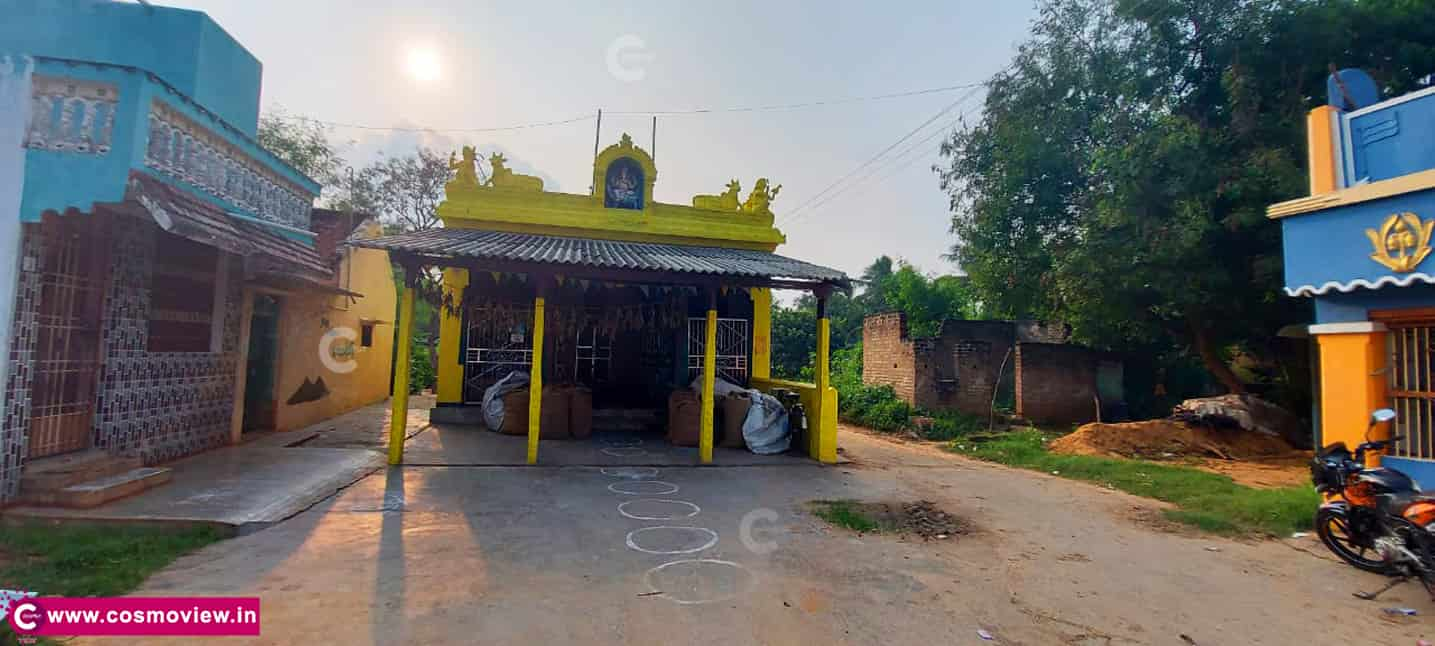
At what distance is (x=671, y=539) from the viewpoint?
471 cm

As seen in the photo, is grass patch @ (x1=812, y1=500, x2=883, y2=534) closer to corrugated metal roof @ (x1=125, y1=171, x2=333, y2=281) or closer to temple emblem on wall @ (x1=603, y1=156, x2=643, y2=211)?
corrugated metal roof @ (x1=125, y1=171, x2=333, y2=281)

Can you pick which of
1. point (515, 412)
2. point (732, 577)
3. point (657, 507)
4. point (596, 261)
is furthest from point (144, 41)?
point (732, 577)

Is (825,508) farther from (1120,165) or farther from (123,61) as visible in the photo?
(123,61)

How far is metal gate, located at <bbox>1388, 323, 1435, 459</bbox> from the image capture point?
536cm

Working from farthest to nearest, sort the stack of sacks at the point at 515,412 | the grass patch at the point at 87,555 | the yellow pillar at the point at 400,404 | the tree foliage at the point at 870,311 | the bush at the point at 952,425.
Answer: the tree foliage at the point at 870,311 < the bush at the point at 952,425 < the stack of sacks at the point at 515,412 < the yellow pillar at the point at 400,404 < the grass patch at the point at 87,555

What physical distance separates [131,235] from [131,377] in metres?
1.39

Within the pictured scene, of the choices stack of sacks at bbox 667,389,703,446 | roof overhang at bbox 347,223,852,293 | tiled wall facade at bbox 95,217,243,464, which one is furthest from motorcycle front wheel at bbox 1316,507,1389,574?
tiled wall facade at bbox 95,217,243,464

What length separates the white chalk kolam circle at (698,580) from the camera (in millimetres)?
3591

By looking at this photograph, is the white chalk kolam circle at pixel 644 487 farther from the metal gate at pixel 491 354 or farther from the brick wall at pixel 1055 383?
the brick wall at pixel 1055 383

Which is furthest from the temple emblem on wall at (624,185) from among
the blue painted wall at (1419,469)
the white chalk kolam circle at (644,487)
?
the blue painted wall at (1419,469)

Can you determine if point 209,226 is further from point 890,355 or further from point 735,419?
point 890,355

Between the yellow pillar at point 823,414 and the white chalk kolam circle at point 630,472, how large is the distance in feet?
7.98

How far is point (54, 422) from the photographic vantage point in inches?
205

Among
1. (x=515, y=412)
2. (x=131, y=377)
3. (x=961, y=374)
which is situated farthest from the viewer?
(x=961, y=374)
